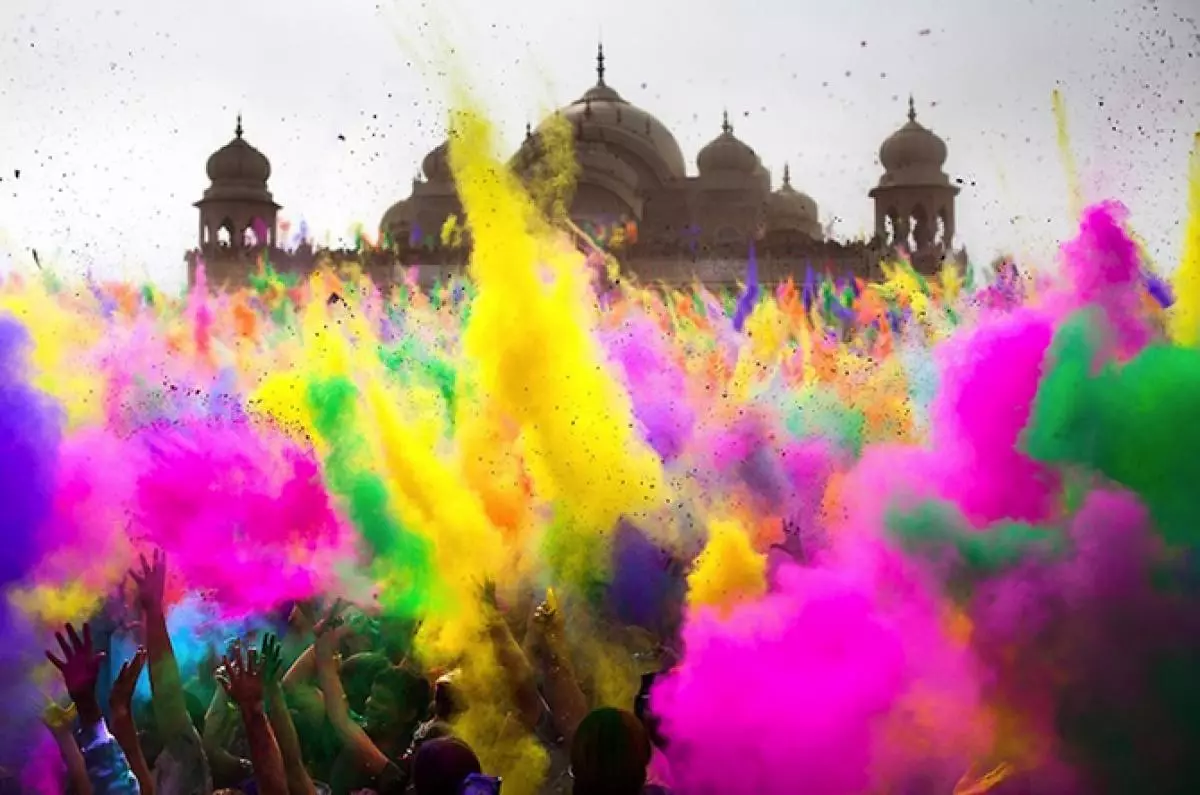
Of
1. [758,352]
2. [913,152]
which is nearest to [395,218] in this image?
[913,152]

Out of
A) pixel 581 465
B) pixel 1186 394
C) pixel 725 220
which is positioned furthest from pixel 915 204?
pixel 1186 394

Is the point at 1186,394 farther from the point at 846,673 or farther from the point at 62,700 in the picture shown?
the point at 62,700

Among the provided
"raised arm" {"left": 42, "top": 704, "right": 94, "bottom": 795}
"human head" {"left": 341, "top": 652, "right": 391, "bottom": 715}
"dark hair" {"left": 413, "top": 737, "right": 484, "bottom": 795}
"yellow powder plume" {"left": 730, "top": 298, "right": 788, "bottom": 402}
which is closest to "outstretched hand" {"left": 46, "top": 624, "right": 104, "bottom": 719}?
"raised arm" {"left": 42, "top": 704, "right": 94, "bottom": 795}

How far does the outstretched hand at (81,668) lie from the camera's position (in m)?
4.84

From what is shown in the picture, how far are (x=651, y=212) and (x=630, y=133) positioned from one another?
9.65 ft

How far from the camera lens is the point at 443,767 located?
467cm

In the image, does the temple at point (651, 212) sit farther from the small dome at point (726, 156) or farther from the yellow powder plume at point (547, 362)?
the yellow powder plume at point (547, 362)

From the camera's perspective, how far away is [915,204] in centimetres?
4512

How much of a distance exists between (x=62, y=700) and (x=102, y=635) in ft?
1.05

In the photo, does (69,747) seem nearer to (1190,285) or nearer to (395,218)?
(1190,285)

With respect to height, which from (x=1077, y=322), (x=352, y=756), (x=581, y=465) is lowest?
(x=352, y=756)

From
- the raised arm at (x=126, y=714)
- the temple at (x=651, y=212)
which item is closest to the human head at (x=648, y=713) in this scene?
the raised arm at (x=126, y=714)

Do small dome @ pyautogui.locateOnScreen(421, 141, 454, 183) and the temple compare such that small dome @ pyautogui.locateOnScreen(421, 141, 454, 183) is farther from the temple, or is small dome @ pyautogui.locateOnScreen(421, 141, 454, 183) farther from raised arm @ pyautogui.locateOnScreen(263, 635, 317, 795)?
raised arm @ pyautogui.locateOnScreen(263, 635, 317, 795)

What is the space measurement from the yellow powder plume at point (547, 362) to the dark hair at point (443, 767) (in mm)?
2771
